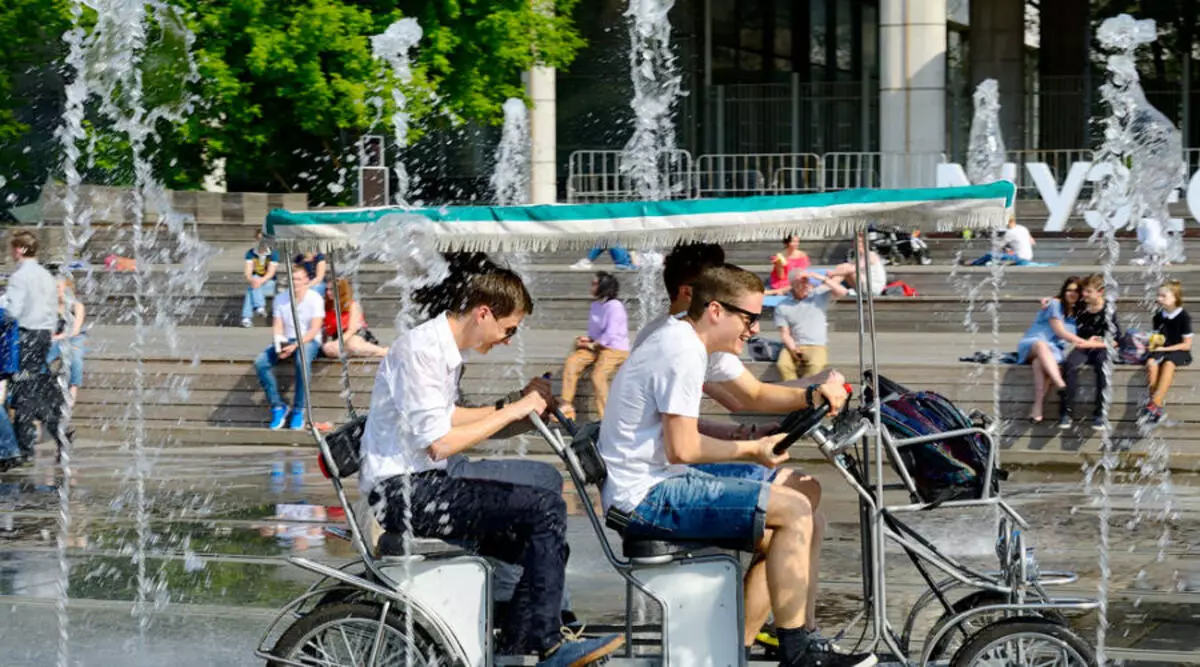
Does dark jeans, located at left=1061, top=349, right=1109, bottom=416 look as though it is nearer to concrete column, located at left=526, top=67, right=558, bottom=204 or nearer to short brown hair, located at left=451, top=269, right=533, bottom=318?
short brown hair, located at left=451, top=269, right=533, bottom=318

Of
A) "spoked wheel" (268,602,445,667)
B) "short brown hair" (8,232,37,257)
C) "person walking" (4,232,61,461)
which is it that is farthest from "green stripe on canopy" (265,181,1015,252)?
"short brown hair" (8,232,37,257)

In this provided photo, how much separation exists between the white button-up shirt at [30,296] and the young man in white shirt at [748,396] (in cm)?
861

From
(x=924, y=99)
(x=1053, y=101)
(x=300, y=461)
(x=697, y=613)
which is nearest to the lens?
(x=697, y=613)

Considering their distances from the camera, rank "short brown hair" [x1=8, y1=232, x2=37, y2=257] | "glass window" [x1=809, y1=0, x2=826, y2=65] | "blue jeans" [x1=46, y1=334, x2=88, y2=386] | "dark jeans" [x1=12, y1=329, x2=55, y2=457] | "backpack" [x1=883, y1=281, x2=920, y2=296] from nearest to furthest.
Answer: "dark jeans" [x1=12, y1=329, x2=55, y2=457] → "short brown hair" [x1=8, y1=232, x2=37, y2=257] → "blue jeans" [x1=46, y1=334, x2=88, y2=386] → "backpack" [x1=883, y1=281, x2=920, y2=296] → "glass window" [x1=809, y1=0, x2=826, y2=65]

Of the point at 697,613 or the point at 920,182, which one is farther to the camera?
the point at 920,182

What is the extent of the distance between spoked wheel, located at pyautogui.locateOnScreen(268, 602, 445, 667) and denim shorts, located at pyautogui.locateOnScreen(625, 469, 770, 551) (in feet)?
2.64

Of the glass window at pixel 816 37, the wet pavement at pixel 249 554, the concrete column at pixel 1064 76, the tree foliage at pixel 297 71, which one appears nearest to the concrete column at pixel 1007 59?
the concrete column at pixel 1064 76

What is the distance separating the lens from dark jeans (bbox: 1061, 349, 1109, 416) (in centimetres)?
1422

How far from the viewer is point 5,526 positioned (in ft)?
37.7

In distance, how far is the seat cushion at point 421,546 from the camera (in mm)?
6344

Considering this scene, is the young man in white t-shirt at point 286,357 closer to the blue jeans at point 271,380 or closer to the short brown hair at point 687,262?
the blue jeans at point 271,380

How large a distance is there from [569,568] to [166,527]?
283cm

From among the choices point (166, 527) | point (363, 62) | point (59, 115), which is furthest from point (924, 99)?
point (166, 527)

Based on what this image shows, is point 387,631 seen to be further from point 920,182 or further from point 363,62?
point 920,182
